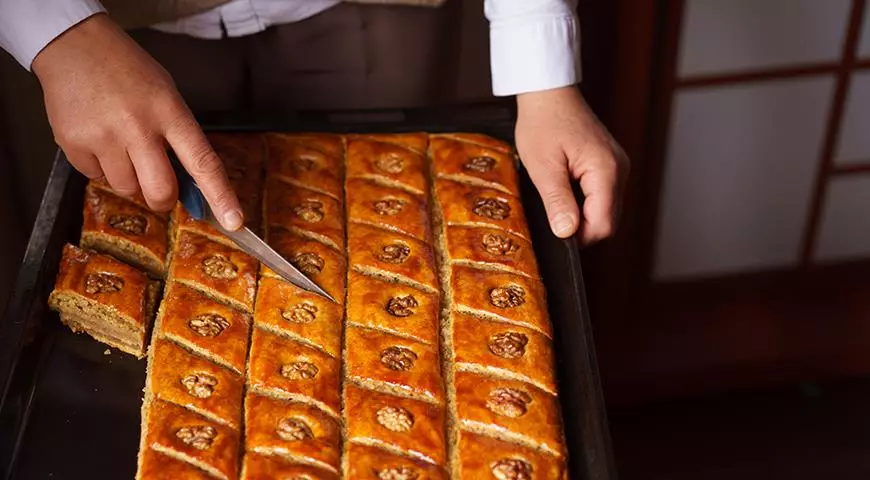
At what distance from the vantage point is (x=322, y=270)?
1.87 m

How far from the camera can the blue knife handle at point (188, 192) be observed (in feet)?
5.95

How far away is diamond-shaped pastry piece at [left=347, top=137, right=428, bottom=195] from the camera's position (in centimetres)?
207

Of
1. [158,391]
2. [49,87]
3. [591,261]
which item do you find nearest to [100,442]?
[158,391]

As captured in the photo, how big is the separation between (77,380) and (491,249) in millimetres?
755

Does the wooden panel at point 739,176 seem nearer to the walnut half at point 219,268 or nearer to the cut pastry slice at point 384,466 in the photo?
the walnut half at point 219,268

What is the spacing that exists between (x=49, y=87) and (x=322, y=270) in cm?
56

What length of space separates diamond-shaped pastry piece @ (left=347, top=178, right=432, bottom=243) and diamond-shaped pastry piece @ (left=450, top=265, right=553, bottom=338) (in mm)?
131

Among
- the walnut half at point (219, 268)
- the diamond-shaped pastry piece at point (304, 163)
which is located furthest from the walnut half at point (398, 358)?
the diamond-shaped pastry piece at point (304, 163)

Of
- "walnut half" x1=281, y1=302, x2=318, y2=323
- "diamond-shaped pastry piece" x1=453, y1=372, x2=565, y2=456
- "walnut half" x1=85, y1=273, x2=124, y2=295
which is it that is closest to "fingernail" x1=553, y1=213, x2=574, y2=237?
"diamond-shaped pastry piece" x1=453, y1=372, x2=565, y2=456

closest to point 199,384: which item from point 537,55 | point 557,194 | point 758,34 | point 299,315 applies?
point 299,315

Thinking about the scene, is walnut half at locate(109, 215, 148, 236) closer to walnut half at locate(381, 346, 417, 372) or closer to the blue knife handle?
the blue knife handle

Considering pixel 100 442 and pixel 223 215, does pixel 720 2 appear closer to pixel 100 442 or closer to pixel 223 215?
pixel 223 215

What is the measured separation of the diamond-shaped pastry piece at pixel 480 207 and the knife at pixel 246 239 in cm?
32

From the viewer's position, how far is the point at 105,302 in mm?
1780
